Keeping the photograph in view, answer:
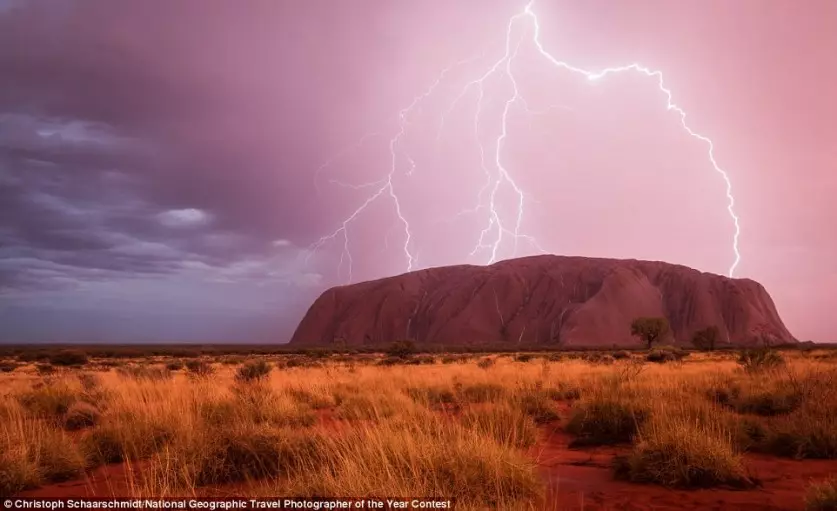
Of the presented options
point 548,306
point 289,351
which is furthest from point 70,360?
point 548,306

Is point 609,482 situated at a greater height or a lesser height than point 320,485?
lesser

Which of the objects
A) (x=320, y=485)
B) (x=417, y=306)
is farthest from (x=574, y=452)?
(x=417, y=306)

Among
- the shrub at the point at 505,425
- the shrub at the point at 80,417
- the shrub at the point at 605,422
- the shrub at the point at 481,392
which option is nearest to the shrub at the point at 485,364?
the shrub at the point at 481,392

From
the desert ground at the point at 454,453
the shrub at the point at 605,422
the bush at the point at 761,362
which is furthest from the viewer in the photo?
the bush at the point at 761,362

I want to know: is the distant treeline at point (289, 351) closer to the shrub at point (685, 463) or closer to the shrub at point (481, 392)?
the shrub at point (481, 392)

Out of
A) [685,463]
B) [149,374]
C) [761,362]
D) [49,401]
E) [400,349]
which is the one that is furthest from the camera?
[400,349]

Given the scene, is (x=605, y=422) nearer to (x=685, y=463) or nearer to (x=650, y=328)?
(x=685, y=463)

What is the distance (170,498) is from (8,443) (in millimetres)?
2912

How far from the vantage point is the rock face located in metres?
90.3

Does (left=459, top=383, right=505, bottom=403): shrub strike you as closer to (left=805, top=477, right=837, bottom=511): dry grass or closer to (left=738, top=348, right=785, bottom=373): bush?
(left=805, top=477, right=837, bottom=511): dry grass

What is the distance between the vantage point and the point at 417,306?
11262 centimetres

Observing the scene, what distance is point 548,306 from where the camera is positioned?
322 ft

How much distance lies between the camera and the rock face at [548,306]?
90.3m

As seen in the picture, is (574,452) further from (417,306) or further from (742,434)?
(417,306)
